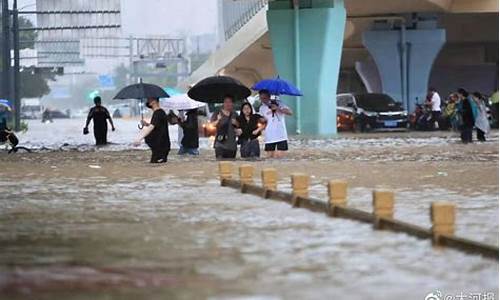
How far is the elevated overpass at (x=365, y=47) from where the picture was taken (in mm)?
43438

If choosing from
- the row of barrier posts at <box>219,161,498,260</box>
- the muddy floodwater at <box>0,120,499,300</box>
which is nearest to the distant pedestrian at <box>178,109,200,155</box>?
the muddy floodwater at <box>0,120,499,300</box>

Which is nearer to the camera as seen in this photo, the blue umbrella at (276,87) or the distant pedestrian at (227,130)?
the distant pedestrian at (227,130)

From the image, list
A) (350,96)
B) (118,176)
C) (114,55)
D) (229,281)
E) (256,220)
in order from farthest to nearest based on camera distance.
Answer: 1. (114,55)
2. (350,96)
3. (118,176)
4. (256,220)
5. (229,281)

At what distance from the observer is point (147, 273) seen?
980cm

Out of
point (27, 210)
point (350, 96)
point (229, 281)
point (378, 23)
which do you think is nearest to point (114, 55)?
point (378, 23)

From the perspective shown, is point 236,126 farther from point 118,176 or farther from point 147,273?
point 147,273

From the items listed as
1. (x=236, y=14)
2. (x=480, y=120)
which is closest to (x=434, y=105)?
(x=480, y=120)

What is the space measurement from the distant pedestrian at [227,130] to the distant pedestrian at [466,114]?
Result: 9.01m

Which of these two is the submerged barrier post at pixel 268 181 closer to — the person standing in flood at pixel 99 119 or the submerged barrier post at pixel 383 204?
the submerged barrier post at pixel 383 204

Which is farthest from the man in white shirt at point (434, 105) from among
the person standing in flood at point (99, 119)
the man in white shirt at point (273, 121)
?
the man in white shirt at point (273, 121)

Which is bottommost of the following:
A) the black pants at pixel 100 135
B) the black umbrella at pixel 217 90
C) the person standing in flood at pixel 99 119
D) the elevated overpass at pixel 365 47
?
the black pants at pixel 100 135

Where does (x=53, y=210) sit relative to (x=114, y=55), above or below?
below

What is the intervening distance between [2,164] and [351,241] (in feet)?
53.9

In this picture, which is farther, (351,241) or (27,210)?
(27,210)
